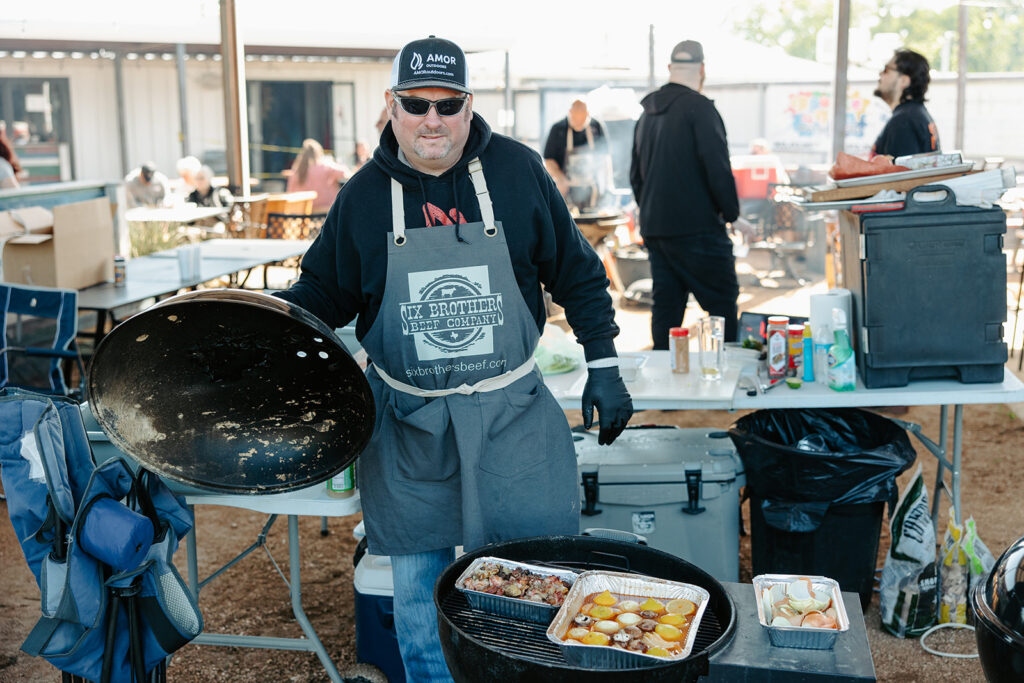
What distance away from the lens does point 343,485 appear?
2926 mm

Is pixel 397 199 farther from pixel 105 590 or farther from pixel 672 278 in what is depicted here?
pixel 672 278

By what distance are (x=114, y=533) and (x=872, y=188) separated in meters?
2.67

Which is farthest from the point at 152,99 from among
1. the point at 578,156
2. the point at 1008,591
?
the point at 1008,591

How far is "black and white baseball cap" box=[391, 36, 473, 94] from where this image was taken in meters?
2.41

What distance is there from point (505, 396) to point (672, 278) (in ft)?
10.8

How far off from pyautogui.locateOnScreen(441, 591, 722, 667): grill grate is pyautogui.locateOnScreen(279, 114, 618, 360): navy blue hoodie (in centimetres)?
78

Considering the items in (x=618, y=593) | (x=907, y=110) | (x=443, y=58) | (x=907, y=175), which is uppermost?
(x=907, y=110)

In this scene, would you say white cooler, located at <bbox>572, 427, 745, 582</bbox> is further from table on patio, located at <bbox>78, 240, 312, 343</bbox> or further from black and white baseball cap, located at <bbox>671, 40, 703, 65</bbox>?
table on patio, located at <bbox>78, 240, 312, 343</bbox>

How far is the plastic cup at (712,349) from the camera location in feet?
12.3

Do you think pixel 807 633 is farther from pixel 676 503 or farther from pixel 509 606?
pixel 676 503

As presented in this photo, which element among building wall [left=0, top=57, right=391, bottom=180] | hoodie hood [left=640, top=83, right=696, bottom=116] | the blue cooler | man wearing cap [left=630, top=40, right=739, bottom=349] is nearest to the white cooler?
the blue cooler

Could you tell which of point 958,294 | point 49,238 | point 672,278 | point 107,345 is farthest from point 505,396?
point 49,238

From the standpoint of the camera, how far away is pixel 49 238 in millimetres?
5641

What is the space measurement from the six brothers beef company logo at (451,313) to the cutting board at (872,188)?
171cm
